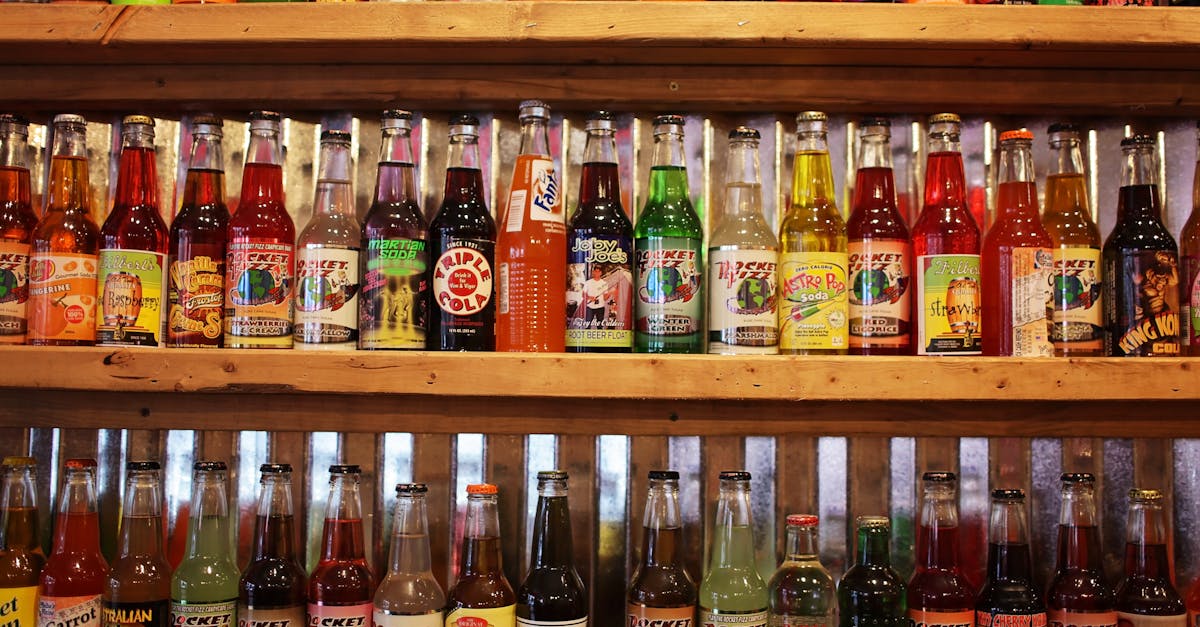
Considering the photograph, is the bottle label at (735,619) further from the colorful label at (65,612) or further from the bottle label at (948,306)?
the colorful label at (65,612)

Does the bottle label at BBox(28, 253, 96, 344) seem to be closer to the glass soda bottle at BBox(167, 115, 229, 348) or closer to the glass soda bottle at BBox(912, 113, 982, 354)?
the glass soda bottle at BBox(167, 115, 229, 348)

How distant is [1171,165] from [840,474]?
2.53 ft

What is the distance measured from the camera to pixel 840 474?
1.81 meters

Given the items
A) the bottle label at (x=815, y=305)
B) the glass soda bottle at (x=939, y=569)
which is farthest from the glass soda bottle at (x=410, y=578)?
the glass soda bottle at (x=939, y=569)

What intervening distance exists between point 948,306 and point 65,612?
1.30 meters

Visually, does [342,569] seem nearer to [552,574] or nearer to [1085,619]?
[552,574]

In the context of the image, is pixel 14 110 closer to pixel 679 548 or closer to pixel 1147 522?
pixel 679 548

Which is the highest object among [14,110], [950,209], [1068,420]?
[14,110]

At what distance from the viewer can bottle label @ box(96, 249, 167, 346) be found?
1562mm

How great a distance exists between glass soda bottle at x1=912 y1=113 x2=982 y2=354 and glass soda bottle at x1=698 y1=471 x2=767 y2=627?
0.33 meters

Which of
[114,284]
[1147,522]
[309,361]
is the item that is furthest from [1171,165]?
[114,284]

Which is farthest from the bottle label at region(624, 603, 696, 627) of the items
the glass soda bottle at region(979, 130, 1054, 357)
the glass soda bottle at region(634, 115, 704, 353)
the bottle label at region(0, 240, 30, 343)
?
the bottle label at region(0, 240, 30, 343)

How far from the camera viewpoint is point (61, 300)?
62.7 inches

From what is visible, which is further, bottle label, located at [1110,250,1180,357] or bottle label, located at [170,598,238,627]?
bottle label, located at [1110,250,1180,357]
